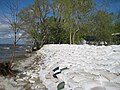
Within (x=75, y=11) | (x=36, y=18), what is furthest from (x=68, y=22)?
(x=36, y=18)

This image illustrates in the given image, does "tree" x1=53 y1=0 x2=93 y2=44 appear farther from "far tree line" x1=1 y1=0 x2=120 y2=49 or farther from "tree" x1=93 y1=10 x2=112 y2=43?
"tree" x1=93 y1=10 x2=112 y2=43

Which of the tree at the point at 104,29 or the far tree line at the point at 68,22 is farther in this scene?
the tree at the point at 104,29

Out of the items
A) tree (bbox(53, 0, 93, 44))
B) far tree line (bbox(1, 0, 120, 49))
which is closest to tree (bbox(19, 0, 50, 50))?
far tree line (bbox(1, 0, 120, 49))

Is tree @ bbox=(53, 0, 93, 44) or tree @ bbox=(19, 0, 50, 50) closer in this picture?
tree @ bbox=(53, 0, 93, 44)

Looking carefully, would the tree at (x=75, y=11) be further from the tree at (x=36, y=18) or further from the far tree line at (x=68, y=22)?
the tree at (x=36, y=18)

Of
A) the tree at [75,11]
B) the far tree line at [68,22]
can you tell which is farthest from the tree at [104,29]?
the tree at [75,11]

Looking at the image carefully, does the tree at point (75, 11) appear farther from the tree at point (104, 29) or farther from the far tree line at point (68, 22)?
the tree at point (104, 29)

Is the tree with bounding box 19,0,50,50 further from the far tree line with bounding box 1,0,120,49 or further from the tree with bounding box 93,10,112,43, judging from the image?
the tree with bounding box 93,10,112,43

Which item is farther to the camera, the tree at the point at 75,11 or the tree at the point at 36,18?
the tree at the point at 36,18

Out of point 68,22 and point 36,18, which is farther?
point 36,18

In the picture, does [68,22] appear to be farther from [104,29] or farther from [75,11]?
[104,29]

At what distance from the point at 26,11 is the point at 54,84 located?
968 inches

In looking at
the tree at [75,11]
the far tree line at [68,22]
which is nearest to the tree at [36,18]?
the far tree line at [68,22]

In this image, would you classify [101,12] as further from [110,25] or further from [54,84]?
[54,84]
